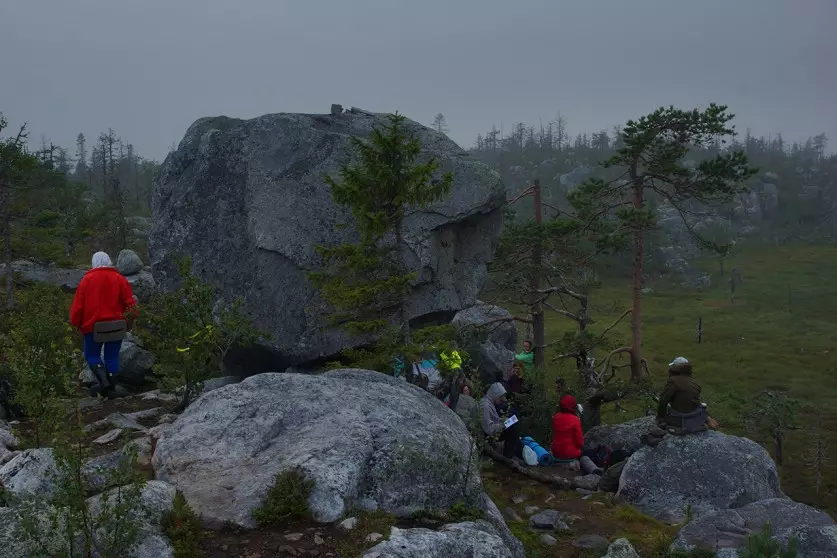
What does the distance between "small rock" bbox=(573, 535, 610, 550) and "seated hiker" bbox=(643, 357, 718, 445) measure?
320 centimetres

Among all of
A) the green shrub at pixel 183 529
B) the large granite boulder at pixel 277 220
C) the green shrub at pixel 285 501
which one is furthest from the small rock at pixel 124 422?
the green shrub at pixel 285 501

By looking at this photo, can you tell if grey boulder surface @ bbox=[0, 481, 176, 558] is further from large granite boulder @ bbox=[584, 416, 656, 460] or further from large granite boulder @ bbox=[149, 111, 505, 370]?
large granite boulder @ bbox=[584, 416, 656, 460]

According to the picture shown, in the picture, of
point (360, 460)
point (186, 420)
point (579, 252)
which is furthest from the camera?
point (579, 252)

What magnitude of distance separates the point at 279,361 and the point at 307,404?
519 cm

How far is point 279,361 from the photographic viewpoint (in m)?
13.1

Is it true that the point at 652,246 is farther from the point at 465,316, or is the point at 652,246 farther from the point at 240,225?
the point at 240,225

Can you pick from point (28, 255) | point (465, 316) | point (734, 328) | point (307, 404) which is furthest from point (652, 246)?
point (307, 404)

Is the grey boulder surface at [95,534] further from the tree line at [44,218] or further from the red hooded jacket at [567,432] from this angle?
the tree line at [44,218]

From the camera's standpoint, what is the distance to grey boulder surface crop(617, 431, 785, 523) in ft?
33.5

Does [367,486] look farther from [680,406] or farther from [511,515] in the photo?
[680,406]

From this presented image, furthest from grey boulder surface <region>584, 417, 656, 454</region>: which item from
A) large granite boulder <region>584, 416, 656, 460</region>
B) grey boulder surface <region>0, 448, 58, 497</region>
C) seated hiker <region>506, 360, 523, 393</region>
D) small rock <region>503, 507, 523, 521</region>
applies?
grey boulder surface <region>0, 448, 58, 497</region>

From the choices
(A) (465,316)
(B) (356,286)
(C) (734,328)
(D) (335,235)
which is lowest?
(C) (734,328)

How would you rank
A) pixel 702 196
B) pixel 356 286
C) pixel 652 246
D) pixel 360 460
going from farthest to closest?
pixel 652 246
pixel 702 196
pixel 356 286
pixel 360 460

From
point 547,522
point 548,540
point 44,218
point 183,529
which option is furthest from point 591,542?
point 44,218
